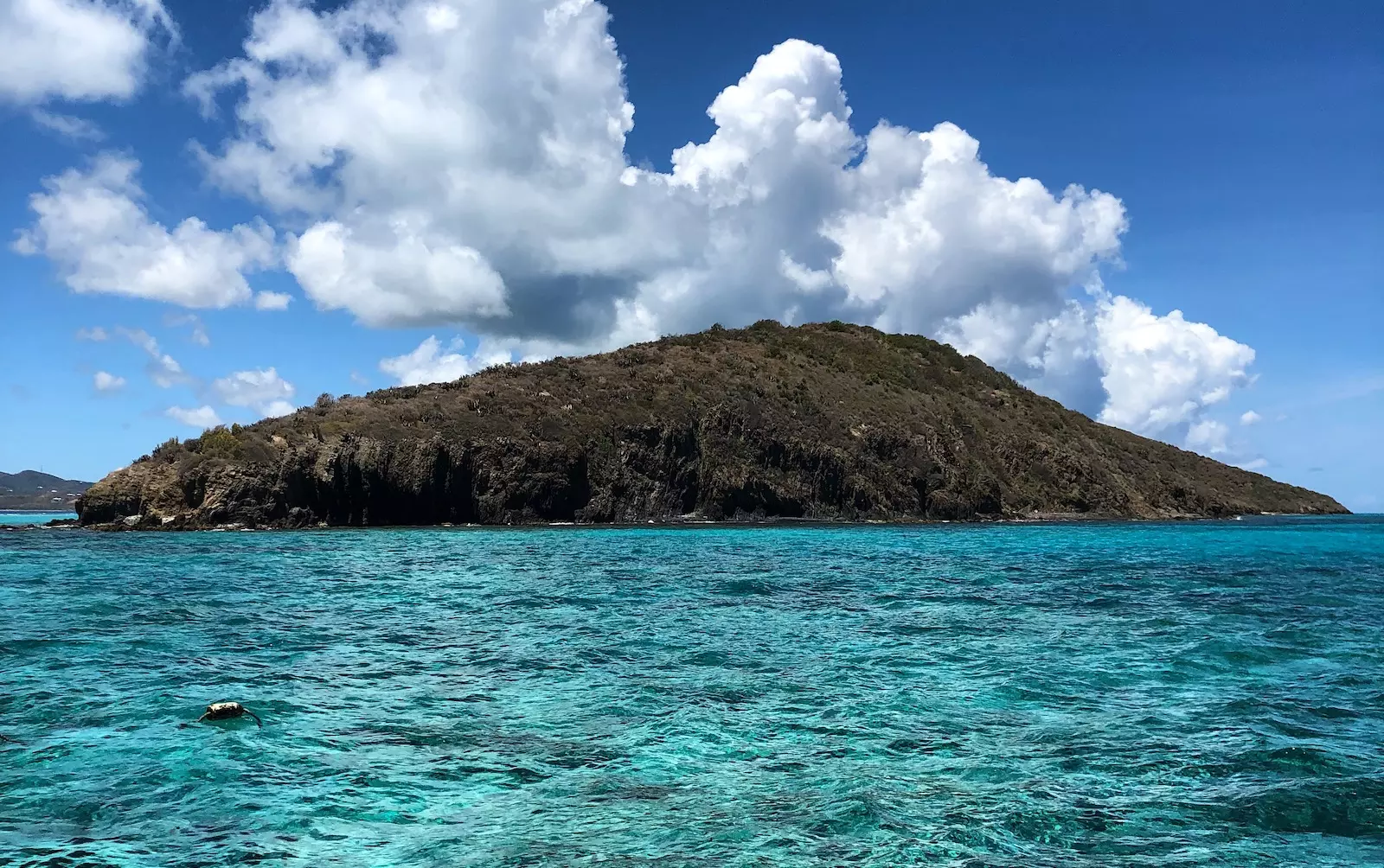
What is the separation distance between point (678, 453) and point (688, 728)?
68.6 m

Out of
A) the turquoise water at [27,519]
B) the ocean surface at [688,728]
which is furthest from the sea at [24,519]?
the ocean surface at [688,728]

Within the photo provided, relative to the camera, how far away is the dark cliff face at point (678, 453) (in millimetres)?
63156

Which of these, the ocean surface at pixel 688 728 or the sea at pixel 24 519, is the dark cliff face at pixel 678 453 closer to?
the sea at pixel 24 519

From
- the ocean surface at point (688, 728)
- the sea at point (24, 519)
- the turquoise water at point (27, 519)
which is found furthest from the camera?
the turquoise water at point (27, 519)

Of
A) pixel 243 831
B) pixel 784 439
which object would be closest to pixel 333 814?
pixel 243 831

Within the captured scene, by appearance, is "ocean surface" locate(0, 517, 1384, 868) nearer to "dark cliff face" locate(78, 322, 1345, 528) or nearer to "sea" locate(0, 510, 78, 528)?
"dark cliff face" locate(78, 322, 1345, 528)

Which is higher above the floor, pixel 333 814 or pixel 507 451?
pixel 507 451

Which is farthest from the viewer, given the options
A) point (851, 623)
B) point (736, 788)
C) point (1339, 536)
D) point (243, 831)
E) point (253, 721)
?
point (1339, 536)

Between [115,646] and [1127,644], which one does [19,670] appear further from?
[1127,644]

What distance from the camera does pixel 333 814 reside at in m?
8.20

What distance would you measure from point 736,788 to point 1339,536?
68588mm

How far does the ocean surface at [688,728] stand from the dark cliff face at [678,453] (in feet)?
129

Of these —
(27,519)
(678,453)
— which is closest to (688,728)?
(678,453)

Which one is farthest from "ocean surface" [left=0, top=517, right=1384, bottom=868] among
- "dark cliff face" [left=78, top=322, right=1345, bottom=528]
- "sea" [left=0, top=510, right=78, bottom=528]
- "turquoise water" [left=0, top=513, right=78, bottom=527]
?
"turquoise water" [left=0, top=513, right=78, bottom=527]
